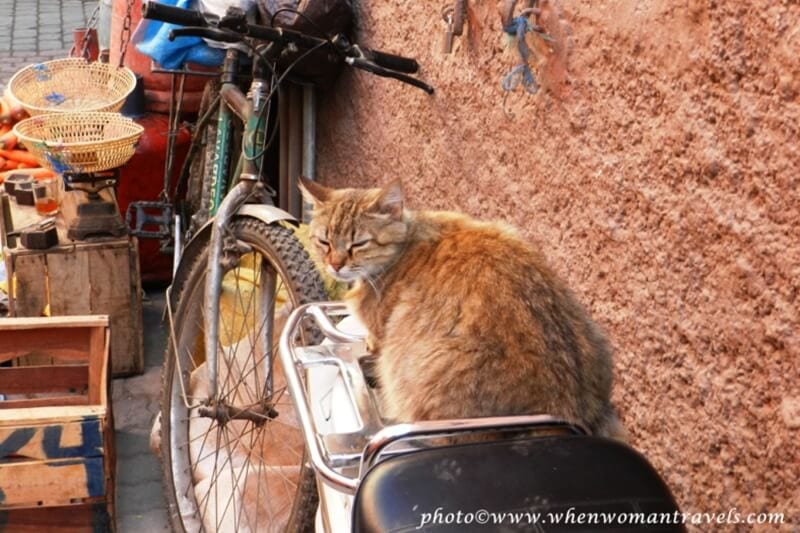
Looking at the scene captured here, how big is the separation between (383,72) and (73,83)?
248 cm

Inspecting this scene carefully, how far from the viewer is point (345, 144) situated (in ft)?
14.4

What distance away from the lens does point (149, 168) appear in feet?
17.7

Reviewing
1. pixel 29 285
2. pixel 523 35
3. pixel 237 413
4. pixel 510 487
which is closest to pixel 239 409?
pixel 237 413

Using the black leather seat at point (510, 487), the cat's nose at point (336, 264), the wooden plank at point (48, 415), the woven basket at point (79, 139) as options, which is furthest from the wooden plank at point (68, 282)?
the black leather seat at point (510, 487)

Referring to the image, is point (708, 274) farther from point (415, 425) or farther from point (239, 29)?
point (239, 29)

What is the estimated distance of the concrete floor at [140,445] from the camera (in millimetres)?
3854

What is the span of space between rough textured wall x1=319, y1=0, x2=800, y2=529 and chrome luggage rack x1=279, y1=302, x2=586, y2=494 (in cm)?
Answer: 51

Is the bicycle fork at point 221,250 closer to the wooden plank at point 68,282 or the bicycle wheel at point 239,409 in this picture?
the bicycle wheel at point 239,409

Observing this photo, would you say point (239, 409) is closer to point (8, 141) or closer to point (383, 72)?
point (383, 72)

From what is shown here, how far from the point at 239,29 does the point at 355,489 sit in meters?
1.77

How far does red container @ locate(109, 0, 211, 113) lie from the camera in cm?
549

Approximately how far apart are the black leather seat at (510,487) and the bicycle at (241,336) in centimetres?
123

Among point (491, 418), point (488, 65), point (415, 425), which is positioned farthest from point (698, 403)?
point (488, 65)

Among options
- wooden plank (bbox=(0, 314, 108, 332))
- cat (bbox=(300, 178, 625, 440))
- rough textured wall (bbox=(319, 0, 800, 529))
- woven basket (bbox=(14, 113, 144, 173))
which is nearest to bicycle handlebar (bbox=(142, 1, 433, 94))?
rough textured wall (bbox=(319, 0, 800, 529))
